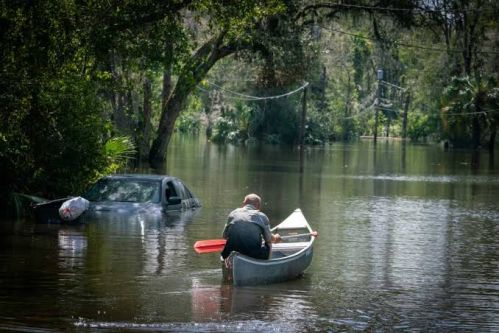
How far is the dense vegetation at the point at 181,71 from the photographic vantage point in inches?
802

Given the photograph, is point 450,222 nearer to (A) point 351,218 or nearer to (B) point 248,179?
(A) point 351,218

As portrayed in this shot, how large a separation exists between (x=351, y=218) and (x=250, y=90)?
208 ft

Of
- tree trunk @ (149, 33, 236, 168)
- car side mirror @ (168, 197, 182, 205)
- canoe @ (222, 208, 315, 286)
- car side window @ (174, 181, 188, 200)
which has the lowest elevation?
canoe @ (222, 208, 315, 286)

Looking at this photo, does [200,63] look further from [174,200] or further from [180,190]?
[174,200]

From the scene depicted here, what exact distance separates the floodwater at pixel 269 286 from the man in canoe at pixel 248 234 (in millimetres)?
608

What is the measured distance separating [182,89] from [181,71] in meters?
7.83

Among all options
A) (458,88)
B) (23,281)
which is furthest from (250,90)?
(23,281)

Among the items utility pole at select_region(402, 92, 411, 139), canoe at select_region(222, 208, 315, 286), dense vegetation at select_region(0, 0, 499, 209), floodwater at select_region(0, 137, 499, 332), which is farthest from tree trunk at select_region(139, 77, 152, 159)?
utility pole at select_region(402, 92, 411, 139)

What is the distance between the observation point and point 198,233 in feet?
75.5

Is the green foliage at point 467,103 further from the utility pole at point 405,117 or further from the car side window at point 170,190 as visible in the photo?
the car side window at point 170,190

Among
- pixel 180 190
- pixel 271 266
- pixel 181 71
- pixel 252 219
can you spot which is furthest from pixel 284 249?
pixel 181 71

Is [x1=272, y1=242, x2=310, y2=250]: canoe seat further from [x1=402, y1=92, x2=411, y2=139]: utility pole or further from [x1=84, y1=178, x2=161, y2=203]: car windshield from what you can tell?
[x1=402, y1=92, x2=411, y2=139]: utility pole

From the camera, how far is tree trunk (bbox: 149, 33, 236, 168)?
4509cm

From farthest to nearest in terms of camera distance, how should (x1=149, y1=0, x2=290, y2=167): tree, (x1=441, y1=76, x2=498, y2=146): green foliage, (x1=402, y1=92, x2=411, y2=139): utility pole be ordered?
(x1=402, y1=92, x2=411, y2=139): utility pole
(x1=441, y1=76, x2=498, y2=146): green foliage
(x1=149, y1=0, x2=290, y2=167): tree
